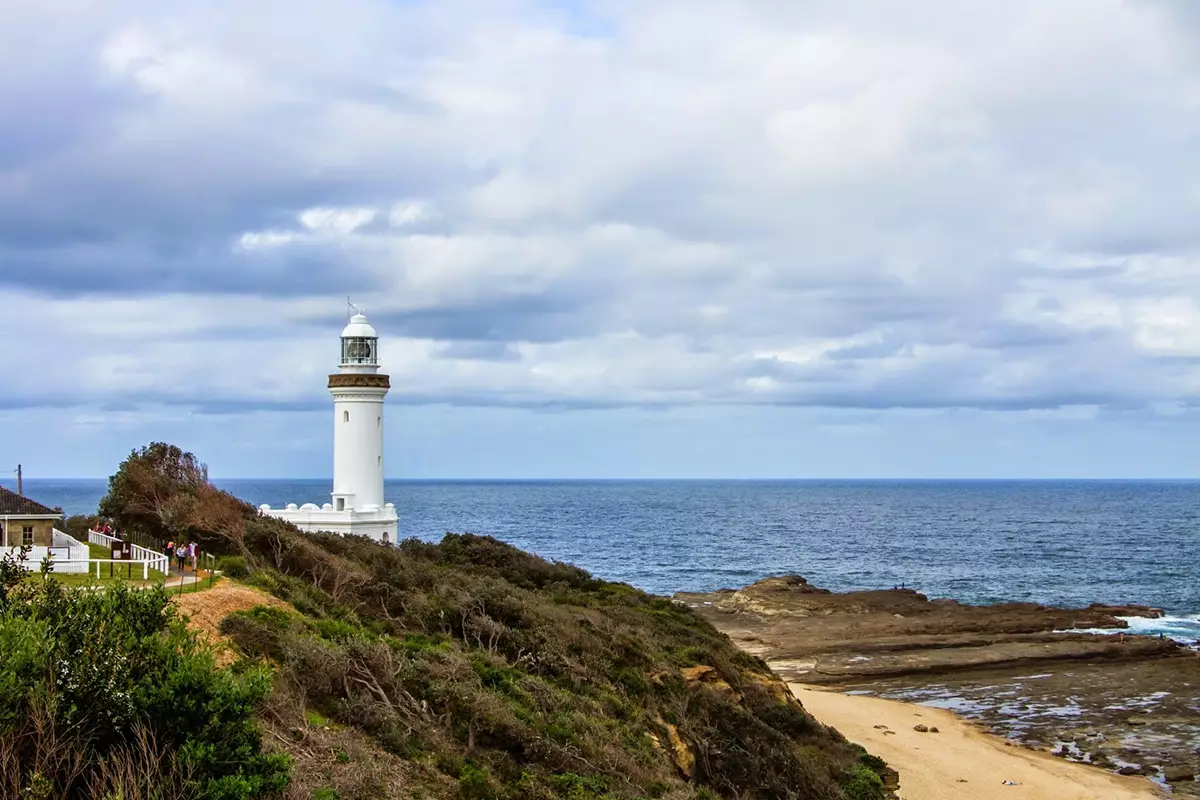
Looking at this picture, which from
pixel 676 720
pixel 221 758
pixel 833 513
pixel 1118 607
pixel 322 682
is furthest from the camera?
pixel 833 513

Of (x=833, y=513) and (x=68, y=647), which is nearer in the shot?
(x=68, y=647)

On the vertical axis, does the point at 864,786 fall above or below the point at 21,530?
below

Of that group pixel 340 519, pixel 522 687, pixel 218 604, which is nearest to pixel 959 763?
pixel 522 687

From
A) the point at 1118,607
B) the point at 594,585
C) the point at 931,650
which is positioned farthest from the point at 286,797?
the point at 1118,607

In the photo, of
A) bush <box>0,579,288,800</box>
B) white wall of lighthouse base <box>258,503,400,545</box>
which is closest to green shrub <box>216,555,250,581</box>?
bush <box>0,579,288,800</box>

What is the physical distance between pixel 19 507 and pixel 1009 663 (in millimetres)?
34410

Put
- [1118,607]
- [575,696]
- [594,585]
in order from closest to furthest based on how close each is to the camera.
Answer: [575,696], [594,585], [1118,607]

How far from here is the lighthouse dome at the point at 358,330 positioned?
37.0 meters

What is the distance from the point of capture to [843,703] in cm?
3478

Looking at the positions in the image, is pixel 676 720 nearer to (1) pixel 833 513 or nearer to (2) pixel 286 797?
(2) pixel 286 797

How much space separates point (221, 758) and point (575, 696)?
9731mm

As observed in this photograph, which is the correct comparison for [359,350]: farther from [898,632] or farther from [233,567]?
[898,632]

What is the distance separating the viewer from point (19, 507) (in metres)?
25.0

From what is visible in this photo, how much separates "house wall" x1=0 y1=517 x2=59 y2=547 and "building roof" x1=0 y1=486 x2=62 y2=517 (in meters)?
0.16
